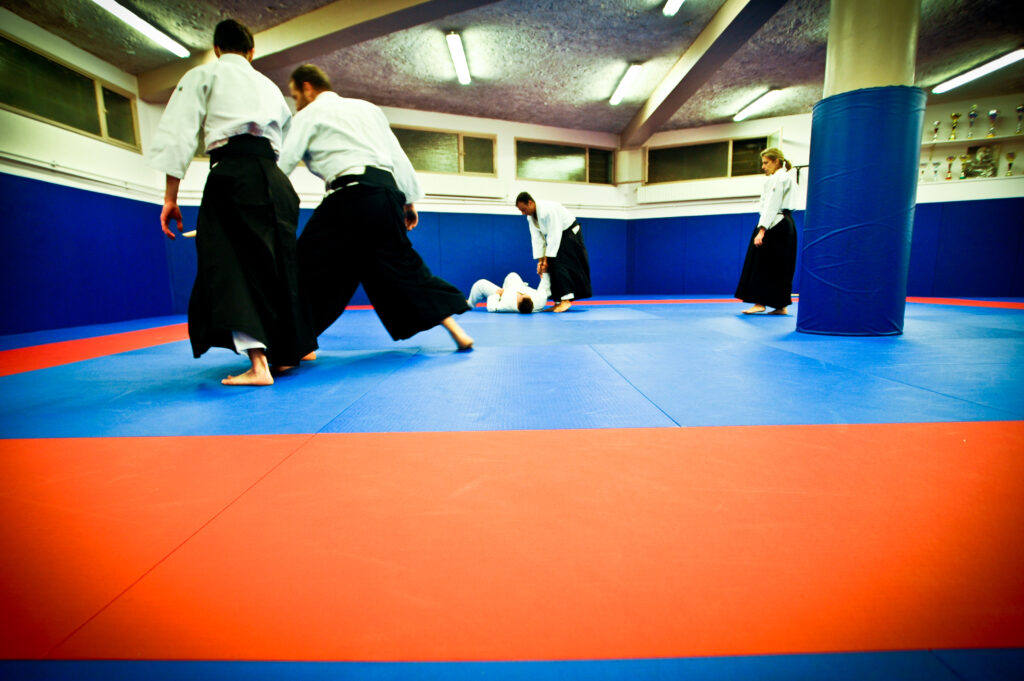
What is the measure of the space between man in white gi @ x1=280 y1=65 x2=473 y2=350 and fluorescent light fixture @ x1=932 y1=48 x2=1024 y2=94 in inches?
396

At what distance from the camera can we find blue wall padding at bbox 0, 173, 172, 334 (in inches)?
202

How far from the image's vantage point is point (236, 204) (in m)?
2.26

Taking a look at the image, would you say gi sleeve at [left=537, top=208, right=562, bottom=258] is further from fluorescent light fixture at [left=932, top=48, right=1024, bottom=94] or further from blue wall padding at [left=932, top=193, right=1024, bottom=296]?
blue wall padding at [left=932, top=193, right=1024, bottom=296]

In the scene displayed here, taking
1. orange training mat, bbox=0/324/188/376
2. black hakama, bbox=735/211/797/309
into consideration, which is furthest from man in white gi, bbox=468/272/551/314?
orange training mat, bbox=0/324/188/376

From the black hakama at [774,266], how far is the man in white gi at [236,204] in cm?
510

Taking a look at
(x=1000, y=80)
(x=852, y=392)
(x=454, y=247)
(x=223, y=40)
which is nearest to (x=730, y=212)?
(x=1000, y=80)

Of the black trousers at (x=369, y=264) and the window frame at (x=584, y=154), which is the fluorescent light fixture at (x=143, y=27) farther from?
the window frame at (x=584, y=154)

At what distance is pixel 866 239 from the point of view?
3.65m

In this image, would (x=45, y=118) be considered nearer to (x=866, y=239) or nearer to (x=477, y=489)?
(x=477, y=489)

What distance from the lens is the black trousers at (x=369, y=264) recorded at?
107 inches

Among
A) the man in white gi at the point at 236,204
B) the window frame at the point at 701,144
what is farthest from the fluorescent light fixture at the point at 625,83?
the man in white gi at the point at 236,204

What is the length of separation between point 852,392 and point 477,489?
1.77 m

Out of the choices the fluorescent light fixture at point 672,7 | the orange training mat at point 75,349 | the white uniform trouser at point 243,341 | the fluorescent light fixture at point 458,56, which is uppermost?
the fluorescent light fixture at point 672,7

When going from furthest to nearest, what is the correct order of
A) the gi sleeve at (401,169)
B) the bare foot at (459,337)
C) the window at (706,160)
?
the window at (706,160) → the bare foot at (459,337) → the gi sleeve at (401,169)
